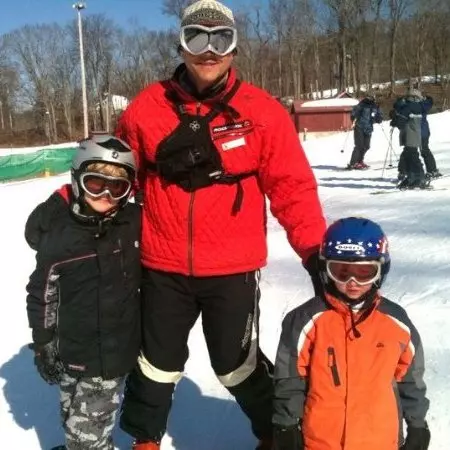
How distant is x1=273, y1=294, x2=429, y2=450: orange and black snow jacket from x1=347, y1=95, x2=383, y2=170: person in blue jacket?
12.1 meters

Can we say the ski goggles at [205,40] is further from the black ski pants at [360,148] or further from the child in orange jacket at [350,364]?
the black ski pants at [360,148]

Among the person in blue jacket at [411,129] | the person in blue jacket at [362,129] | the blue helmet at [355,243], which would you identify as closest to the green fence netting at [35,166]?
the person in blue jacket at [362,129]

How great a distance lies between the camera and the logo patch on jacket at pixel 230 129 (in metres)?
2.38

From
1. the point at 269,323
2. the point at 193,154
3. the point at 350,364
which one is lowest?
the point at 269,323

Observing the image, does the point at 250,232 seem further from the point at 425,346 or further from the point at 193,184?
the point at 425,346

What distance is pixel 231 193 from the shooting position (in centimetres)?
242

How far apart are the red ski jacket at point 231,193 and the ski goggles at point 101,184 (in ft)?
0.46

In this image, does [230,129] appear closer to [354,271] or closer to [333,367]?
[354,271]

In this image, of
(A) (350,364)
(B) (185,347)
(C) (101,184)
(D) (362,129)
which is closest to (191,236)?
(C) (101,184)

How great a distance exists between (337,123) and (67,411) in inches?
1120

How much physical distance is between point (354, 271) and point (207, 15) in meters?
1.20

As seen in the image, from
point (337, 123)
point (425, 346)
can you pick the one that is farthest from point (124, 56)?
point (425, 346)

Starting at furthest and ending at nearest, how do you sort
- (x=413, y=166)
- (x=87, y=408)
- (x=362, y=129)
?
(x=362, y=129) → (x=413, y=166) → (x=87, y=408)

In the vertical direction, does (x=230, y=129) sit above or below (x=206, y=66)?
below
